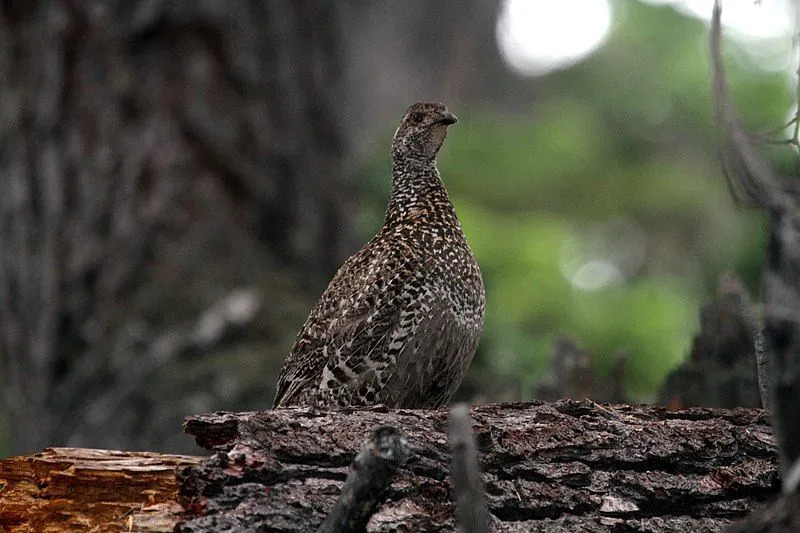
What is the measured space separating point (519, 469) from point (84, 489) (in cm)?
142

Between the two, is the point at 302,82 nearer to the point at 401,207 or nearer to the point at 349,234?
the point at 349,234

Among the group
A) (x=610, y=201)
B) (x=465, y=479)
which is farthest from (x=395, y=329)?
(x=610, y=201)

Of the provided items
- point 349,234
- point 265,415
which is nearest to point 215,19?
point 349,234

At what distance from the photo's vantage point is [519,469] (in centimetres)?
366

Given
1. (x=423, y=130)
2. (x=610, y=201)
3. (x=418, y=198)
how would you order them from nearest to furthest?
(x=418, y=198)
(x=423, y=130)
(x=610, y=201)

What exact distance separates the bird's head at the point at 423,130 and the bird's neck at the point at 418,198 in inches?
2.1

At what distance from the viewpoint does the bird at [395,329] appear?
15.5ft

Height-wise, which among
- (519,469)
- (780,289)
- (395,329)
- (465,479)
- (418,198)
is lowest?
(465,479)

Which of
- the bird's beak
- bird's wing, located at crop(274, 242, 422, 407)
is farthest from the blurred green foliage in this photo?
the bird's beak

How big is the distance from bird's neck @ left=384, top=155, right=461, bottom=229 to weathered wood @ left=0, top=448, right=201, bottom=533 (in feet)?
6.86

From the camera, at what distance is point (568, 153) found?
41.8 feet

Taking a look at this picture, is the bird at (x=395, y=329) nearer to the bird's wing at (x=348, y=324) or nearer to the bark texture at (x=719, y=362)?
the bird's wing at (x=348, y=324)

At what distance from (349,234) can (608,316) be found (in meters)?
2.17

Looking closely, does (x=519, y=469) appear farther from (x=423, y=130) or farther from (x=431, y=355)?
(x=423, y=130)
